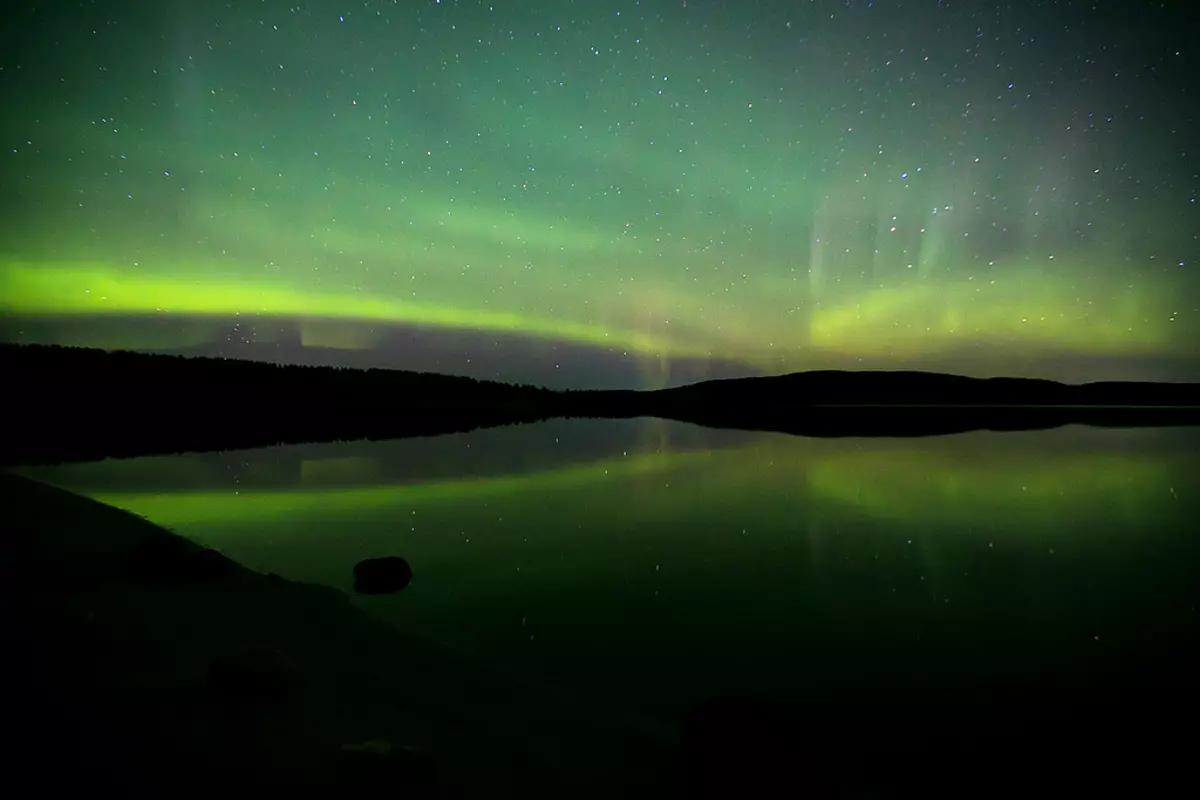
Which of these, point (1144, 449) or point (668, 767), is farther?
point (1144, 449)

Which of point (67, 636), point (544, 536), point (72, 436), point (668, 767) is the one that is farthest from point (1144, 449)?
point (72, 436)

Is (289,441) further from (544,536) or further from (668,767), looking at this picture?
(668,767)

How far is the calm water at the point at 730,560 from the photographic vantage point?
693 centimetres

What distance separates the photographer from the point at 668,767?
14.6 feet

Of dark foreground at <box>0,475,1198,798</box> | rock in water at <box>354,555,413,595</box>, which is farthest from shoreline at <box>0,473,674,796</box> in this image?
rock in water at <box>354,555,413,595</box>

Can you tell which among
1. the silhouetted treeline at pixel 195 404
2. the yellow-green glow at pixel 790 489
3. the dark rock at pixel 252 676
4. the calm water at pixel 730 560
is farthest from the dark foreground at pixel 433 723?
the silhouetted treeline at pixel 195 404

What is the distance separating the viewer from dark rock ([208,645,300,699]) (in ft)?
14.8

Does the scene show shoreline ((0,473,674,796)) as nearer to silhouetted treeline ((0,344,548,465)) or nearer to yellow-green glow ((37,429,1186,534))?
yellow-green glow ((37,429,1186,534))

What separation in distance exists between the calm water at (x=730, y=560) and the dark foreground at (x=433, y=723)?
0.60 m

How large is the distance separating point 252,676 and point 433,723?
126cm

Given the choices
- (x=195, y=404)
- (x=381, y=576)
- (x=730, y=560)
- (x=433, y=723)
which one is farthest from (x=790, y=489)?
(x=195, y=404)

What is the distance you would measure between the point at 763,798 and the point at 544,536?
9693 mm

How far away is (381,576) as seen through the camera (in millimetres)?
8766

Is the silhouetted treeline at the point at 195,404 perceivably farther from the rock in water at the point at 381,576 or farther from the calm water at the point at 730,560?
the rock in water at the point at 381,576
